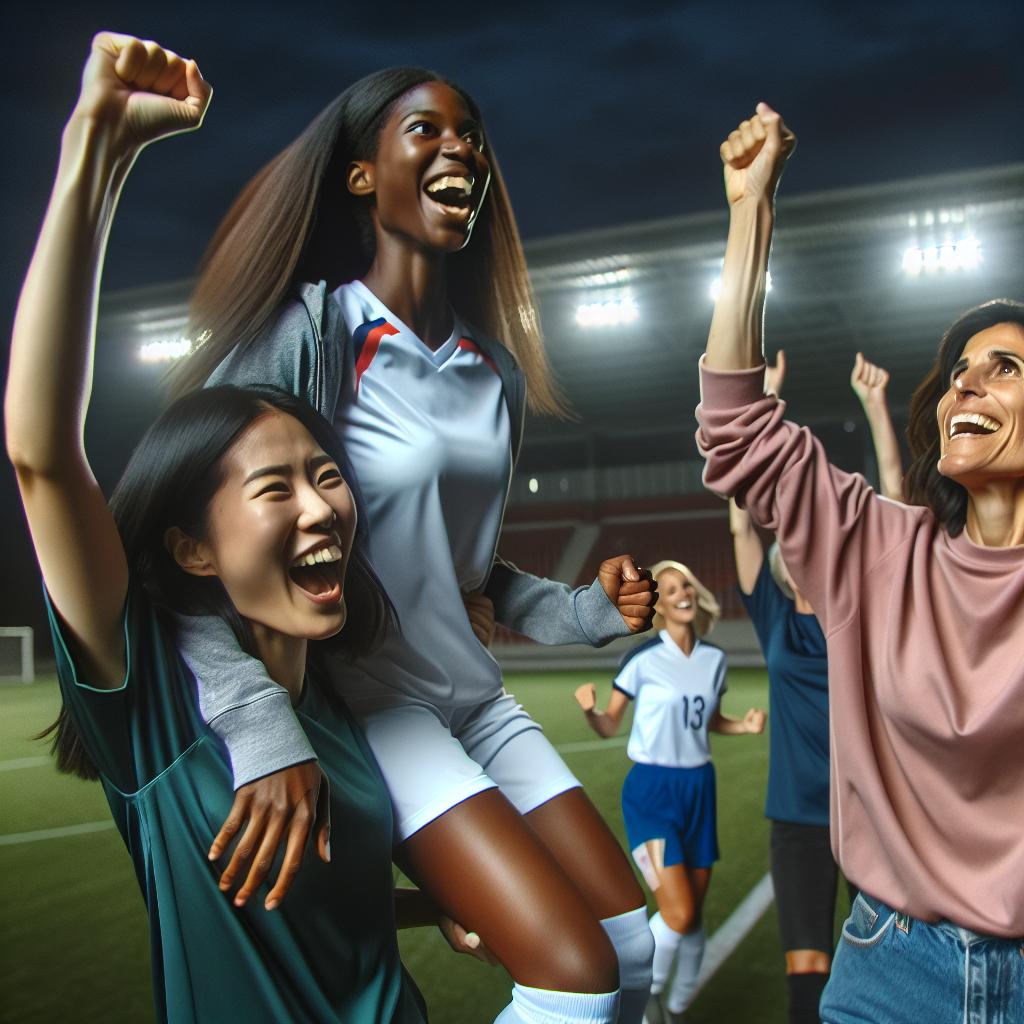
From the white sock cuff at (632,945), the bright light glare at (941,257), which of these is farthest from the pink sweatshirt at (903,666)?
the bright light glare at (941,257)

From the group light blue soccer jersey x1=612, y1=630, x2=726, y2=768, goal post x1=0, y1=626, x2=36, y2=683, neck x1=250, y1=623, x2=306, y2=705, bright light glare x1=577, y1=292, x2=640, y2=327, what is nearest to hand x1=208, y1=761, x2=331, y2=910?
neck x1=250, y1=623, x2=306, y2=705

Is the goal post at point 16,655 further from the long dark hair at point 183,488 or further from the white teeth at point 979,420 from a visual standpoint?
the white teeth at point 979,420

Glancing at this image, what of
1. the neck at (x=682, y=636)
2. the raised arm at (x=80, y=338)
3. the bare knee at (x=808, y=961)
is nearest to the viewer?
the raised arm at (x=80, y=338)

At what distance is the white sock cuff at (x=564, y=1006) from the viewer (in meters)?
1.07

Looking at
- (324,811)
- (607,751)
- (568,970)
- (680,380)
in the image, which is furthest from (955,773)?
(680,380)

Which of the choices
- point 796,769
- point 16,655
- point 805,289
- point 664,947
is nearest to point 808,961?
point 796,769

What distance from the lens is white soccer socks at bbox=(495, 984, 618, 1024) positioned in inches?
42.2

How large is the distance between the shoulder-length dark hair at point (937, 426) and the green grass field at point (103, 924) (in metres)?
1.19

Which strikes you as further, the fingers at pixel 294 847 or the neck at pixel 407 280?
the neck at pixel 407 280

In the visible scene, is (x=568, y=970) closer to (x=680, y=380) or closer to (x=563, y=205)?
(x=563, y=205)

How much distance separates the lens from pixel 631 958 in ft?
3.98

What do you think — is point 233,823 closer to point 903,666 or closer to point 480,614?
point 480,614

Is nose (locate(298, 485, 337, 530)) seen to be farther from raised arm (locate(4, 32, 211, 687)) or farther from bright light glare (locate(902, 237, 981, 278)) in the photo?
bright light glare (locate(902, 237, 981, 278))

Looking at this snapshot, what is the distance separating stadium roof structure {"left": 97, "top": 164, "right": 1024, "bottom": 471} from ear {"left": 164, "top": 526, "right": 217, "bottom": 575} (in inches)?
156
